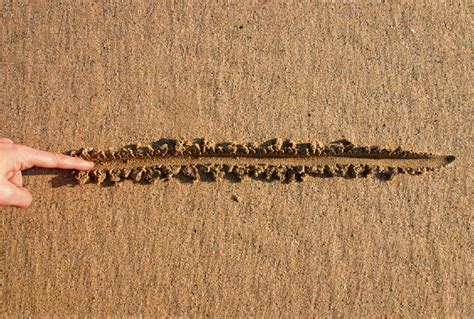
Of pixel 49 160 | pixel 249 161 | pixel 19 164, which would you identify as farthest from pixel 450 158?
pixel 19 164

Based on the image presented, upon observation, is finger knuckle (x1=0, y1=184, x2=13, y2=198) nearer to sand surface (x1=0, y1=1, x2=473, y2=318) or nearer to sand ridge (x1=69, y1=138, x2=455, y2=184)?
sand surface (x1=0, y1=1, x2=473, y2=318)

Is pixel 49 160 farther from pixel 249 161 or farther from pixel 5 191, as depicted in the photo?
pixel 249 161

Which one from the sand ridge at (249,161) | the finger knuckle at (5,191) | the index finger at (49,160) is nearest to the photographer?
the finger knuckle at (5,191)

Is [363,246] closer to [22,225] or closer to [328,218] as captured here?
[328,218]

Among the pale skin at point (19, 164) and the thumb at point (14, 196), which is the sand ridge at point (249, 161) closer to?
the pale skin at point (19, 164)

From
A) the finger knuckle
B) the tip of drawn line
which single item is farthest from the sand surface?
the finger knuckle

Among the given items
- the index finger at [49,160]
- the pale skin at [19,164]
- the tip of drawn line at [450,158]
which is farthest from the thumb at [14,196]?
the tip of drawn line at [450,158]
